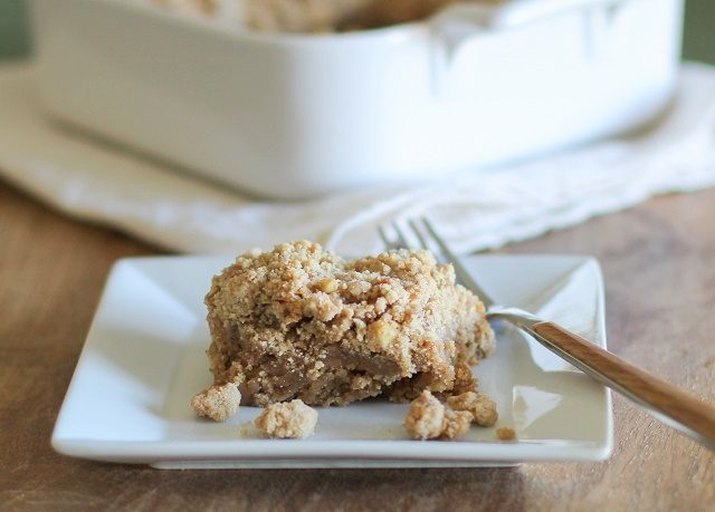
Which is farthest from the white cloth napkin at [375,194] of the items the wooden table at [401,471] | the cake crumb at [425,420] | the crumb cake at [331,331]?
the cake crumb at [425,420]

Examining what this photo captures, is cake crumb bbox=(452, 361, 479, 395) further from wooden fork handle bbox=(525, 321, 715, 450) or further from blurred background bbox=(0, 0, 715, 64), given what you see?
blurred background bbox=(0, 0, 715, 64)

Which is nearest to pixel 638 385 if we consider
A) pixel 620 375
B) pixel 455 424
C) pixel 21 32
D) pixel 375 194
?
pixel 620 375

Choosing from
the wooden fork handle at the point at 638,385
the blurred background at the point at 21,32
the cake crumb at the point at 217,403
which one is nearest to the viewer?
the wooden fork handle at the point at 638,385

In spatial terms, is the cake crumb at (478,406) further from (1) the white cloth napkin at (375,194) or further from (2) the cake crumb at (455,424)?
(1) the white cloth napkin at (375,194)

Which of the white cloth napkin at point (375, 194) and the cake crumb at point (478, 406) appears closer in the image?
the cake crumb at point (478, 406)

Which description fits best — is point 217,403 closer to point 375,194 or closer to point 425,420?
point 425,420

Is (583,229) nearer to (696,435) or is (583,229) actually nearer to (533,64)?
(533,64)

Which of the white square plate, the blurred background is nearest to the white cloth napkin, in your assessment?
the white square plate
